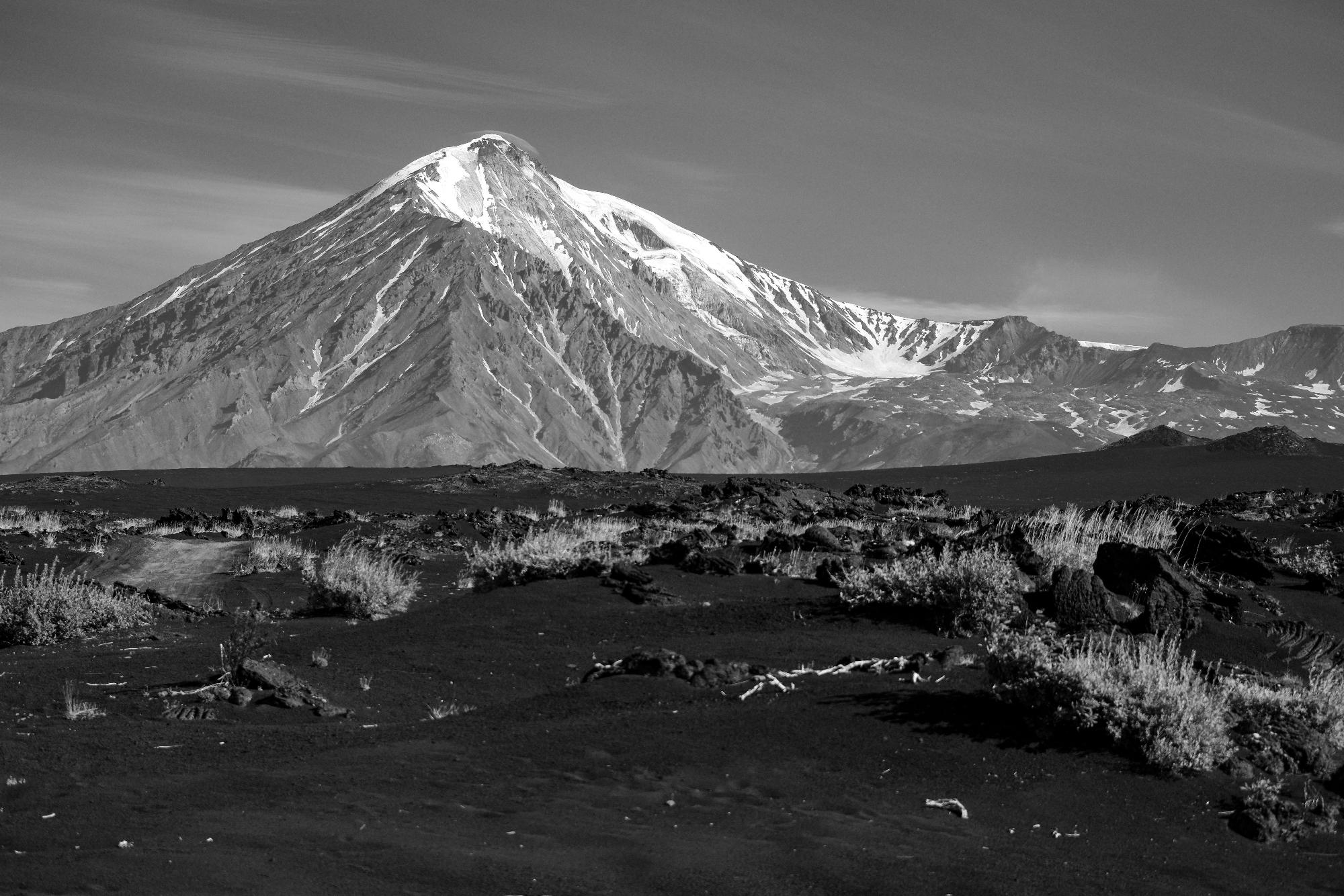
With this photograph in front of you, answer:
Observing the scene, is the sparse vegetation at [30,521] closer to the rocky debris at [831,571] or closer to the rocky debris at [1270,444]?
the rocky debris at [831,571]

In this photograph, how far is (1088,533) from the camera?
19.3 meters

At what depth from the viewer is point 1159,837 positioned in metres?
8.23

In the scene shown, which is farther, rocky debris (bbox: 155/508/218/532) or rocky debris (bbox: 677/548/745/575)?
rocky debris (bbox: 155/508/218/532)

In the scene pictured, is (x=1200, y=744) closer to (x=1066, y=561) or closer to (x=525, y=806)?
(x=525, y=806)

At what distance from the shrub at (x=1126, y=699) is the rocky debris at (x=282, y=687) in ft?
17.8

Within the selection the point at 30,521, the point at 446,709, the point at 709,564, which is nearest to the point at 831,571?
the point at 709,564

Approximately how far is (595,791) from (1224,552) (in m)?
11.9

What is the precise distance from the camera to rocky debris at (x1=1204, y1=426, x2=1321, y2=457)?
161 feet

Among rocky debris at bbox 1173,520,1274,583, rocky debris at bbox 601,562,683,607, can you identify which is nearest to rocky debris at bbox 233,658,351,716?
rocky debris at bbox 601,562,683,607

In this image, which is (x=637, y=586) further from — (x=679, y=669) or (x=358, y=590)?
(x=679, y=669)

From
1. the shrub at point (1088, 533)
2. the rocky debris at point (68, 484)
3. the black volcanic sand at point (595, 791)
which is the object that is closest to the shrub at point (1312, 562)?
the shrub at point (1088, 533)

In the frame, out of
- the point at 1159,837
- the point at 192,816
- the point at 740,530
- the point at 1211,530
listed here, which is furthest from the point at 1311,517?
the point at 192,816

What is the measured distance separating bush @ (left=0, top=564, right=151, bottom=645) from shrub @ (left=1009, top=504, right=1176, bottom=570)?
1079 centimetres

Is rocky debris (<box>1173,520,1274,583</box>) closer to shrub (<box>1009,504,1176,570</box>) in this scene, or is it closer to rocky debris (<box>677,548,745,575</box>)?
shrub (<box>1009,504,1176,570</box>)
